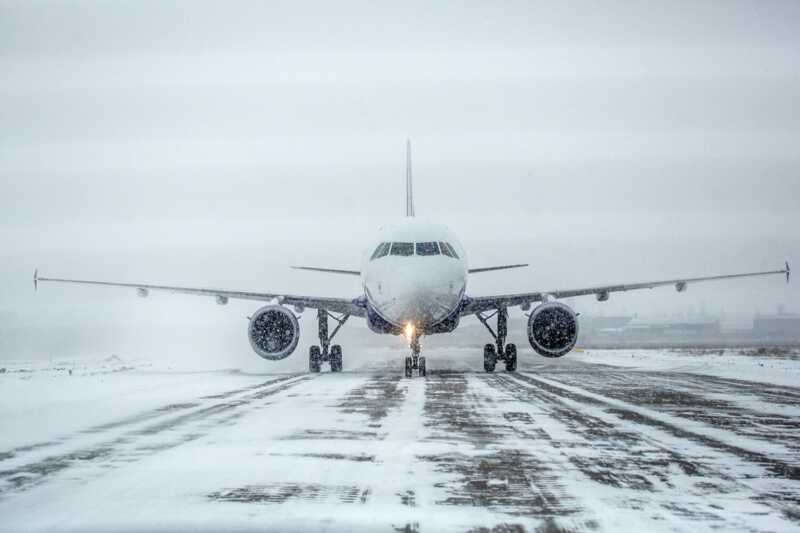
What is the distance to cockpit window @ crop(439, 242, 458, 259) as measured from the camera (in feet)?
72.8

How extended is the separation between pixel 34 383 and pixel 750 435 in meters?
17.1

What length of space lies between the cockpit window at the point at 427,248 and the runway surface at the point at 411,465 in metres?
7.08

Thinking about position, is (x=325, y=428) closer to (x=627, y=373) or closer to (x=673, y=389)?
(x=673, y=389)

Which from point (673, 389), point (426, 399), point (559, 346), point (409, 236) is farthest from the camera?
point (559, 346)

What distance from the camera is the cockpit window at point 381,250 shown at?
A: 73.5 ft

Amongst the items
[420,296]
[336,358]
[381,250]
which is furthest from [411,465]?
[336,358]

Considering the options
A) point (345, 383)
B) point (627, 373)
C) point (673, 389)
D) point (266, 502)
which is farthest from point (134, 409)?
point (627, 373)

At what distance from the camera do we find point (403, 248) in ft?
71.9

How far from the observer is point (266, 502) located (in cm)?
630

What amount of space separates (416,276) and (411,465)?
1311 cm

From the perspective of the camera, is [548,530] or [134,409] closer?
[548,530]

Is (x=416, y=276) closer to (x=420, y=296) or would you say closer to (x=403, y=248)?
(x=420, y=296)

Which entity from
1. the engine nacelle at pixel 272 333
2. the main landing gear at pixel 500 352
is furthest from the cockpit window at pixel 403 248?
the main landing gear at pixel 500 352

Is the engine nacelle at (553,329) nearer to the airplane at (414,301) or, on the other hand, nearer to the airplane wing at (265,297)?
the airplane at (414,301)
